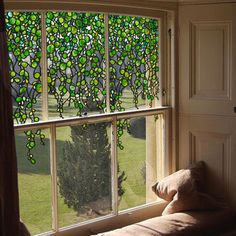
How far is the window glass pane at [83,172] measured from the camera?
3752 mm

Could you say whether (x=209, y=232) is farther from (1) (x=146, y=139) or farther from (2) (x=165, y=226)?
(1) (x=146, y=139)

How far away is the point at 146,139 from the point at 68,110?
2.69 ft

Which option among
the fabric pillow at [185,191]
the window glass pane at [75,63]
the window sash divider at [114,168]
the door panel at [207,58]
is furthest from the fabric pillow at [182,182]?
the window glass pane at [75,63]

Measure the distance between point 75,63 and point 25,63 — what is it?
397 mm

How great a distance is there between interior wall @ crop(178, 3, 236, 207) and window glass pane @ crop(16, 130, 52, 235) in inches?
49.3

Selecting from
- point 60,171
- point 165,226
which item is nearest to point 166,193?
point 165,226

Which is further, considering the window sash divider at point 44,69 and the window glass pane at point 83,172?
the window glass pane at point 83,172

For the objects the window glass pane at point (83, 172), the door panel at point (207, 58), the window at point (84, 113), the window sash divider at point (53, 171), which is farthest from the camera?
the door panel at point (207, 58)

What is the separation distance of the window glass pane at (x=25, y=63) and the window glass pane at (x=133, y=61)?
632 millimetres

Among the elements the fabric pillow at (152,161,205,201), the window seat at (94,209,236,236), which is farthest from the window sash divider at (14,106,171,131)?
the window seat at (94,209,236,236)

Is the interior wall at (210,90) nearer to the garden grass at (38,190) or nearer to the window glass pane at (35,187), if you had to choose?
the garden grass at (38,190)

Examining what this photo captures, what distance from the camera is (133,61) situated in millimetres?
4137

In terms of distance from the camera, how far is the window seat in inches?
146

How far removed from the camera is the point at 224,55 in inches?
164
